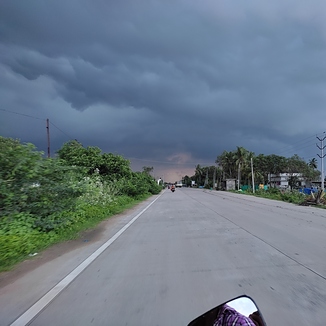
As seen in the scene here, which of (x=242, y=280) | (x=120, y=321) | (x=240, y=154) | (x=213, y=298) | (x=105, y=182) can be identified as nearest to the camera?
(x=120, y=321)

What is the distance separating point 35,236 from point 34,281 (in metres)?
3.28

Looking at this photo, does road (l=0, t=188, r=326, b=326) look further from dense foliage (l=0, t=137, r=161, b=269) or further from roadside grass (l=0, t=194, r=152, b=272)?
dense foliage (l=0, t=137, r=161, b=269)

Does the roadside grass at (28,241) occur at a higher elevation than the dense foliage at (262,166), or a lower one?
lower

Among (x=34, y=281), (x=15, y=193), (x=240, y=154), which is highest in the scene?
(x=240, y=154)

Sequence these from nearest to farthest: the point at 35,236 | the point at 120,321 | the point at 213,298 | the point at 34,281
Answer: the point at 120,321 < the point at 213,298 < the point at 34,281 < the point at 35,236

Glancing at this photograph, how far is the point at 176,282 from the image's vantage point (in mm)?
4855

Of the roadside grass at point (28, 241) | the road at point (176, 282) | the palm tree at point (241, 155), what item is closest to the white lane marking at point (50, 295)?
the road at point (176, 282)

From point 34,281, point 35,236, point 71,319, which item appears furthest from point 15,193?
point 71,319

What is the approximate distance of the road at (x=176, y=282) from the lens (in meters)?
3.65

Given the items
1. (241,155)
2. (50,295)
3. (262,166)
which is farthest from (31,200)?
(262,166)

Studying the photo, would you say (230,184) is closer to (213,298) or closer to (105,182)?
(105,182)

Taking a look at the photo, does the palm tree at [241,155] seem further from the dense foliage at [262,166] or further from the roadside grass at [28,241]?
the roadside grass at [28,241]

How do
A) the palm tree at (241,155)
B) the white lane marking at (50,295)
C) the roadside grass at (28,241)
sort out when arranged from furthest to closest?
1. the palm tree at (241,155)
2. the roadside grass at (28,241)
3. the white lane marking at (50,295)

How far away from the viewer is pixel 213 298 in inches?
161
